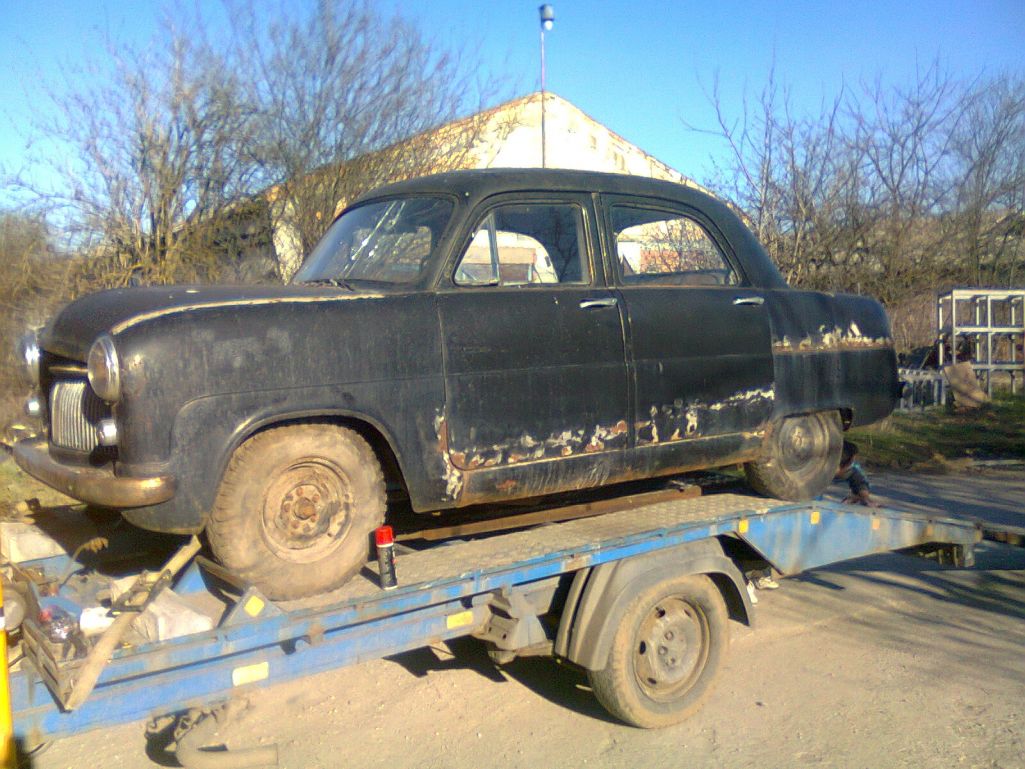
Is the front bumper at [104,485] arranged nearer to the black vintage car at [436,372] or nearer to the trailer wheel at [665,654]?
the black vintage car at [436,372]

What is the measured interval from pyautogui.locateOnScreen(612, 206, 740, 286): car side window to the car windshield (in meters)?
0.93

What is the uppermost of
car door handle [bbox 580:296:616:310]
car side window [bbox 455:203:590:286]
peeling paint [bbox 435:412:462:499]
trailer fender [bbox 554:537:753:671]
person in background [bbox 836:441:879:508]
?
car side window [bbox 455:203:590:286]

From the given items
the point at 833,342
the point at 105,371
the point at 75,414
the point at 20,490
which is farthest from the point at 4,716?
the point at 20,490

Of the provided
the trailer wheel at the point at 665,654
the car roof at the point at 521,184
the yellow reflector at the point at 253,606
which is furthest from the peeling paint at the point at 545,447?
the car roof at the point at 521,184

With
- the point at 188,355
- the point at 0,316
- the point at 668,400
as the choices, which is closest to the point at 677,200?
the point at 668,400

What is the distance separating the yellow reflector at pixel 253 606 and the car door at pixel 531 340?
0.95 meters

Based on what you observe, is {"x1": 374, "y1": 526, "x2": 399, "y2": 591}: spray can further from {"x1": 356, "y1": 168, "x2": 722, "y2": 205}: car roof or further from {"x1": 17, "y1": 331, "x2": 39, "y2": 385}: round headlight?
{"x1": 17, "y1": 331, "x2": 39, "y2": 385}: round headlight

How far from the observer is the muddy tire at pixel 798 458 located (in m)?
5.02

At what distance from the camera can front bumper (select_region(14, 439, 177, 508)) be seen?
308 cm

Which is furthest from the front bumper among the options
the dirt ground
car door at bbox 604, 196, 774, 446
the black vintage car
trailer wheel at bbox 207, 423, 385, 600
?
car door at bbox 604, 196, 774, 446

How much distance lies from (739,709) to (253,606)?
2.43 m

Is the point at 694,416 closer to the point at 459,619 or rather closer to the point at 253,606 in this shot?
the point at 459,619

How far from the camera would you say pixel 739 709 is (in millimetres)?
4355

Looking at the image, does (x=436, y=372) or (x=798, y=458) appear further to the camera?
(x=798, y=458)
